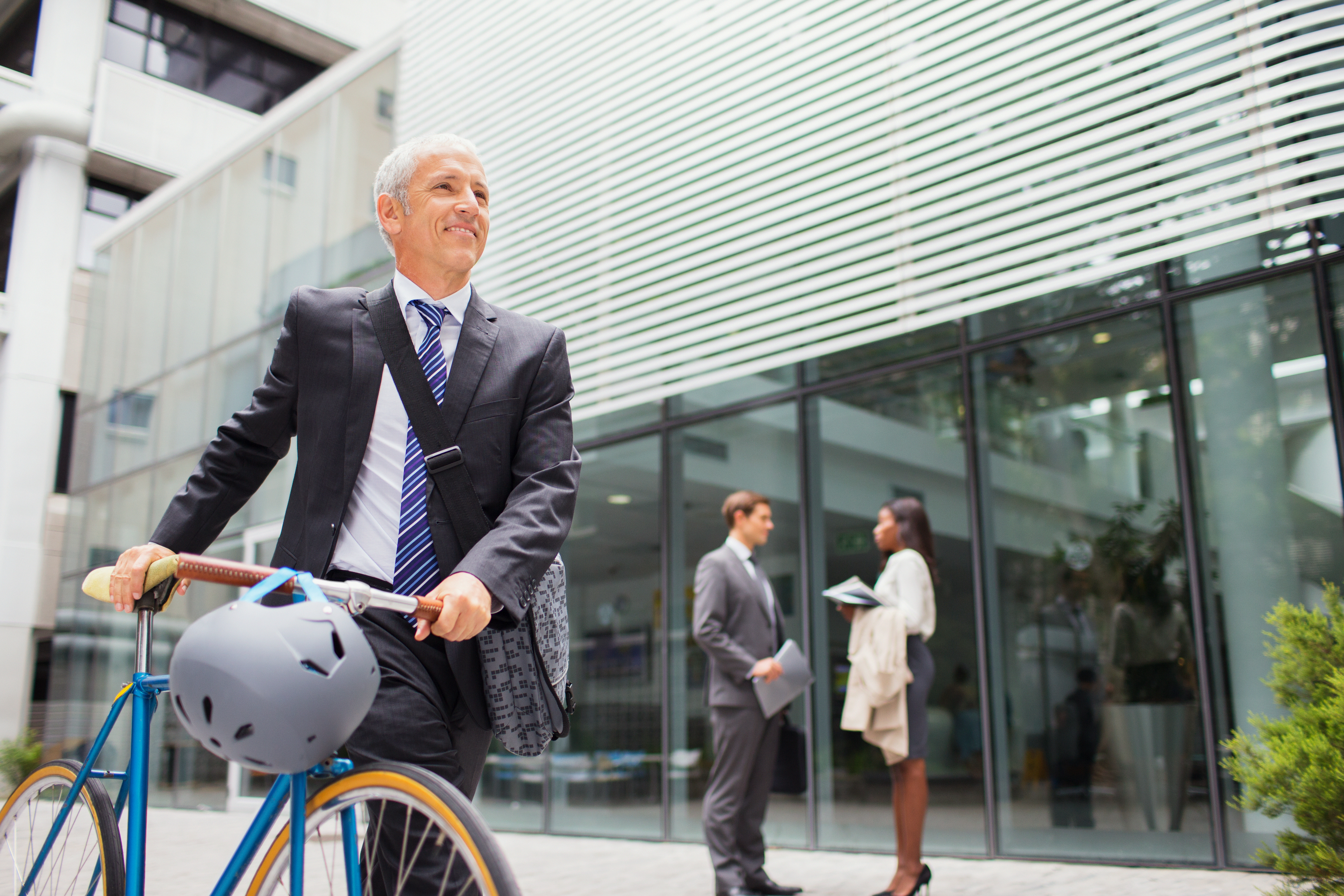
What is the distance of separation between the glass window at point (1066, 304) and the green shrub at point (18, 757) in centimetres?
1068

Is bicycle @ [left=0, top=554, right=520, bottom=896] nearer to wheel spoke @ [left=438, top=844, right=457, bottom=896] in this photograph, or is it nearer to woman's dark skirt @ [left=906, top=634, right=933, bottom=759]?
wheel spoke @ [left=438, top=844, right=457, bottom=896]

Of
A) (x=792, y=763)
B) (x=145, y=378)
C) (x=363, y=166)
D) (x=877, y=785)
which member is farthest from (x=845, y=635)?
(x=145, y=378)

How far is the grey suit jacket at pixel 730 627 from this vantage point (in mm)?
5102

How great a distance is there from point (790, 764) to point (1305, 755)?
8.20ft

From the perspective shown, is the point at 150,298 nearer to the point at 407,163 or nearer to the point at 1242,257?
the point at 1242,257

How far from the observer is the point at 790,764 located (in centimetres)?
520

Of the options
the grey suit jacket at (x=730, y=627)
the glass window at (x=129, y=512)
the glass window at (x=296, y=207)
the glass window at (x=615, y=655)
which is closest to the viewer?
the grey suit jacket at (x=730, y=627)

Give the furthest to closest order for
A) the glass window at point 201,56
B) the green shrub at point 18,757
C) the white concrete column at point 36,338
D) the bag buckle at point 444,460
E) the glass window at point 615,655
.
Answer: the glass window at point 201,56
the white concrete column at point 36,338
the green shrub at point 18,757
the glass window at point 615,655
the bag buckle at point 444,460

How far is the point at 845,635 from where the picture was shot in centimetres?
715

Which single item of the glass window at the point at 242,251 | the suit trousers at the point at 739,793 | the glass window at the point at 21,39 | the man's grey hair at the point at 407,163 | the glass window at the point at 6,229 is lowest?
the suit trousers at the point at 739,793

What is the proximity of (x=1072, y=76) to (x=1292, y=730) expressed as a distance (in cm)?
373

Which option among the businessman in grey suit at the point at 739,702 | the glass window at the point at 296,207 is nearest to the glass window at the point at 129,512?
the glass window at the point at 296,207

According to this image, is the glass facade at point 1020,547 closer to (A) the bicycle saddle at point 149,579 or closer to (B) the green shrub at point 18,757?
(A) the bicycle saddle at point 149,579

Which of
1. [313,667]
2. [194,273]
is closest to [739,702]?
[313,667]
